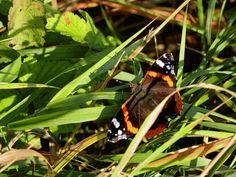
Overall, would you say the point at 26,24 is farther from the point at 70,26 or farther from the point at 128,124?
the point at 128,124

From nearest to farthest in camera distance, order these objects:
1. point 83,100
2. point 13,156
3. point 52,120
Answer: point 13,156
point 52,120
point 83,100

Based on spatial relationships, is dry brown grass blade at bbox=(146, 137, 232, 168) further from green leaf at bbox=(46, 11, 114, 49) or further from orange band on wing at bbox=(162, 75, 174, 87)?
green leaf at bbox=(46, 11, 114, 49)

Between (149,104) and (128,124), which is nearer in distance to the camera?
(128,124)

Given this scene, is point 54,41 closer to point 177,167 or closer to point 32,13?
point 32,13

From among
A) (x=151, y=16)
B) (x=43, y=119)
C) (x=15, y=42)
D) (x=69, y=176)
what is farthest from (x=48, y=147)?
(x=151, y=16)

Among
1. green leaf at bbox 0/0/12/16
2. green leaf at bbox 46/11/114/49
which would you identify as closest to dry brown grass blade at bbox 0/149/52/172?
green leaf at bbox 46/11/114/49

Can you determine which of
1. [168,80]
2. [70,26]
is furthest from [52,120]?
[70,26]
